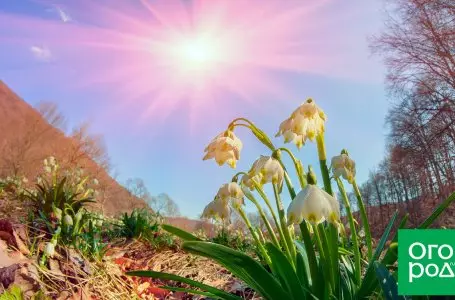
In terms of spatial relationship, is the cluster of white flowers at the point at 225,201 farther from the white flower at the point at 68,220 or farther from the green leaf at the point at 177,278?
the white flower at the point at 68,220

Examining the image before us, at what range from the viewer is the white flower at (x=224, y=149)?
165cm

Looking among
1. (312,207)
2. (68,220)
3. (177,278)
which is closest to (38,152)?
(68,220)

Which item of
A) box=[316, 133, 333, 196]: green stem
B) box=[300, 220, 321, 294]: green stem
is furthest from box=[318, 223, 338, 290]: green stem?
box=[316, 133, 333, 196]: green stem

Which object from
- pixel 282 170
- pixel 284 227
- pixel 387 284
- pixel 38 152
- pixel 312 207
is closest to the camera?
pixel 312 207

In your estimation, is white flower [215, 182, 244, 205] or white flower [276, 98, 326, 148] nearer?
white flower [276, 98, 326, 148]

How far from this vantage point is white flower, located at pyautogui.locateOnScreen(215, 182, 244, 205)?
1.75m

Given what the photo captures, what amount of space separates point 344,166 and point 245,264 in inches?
22.5

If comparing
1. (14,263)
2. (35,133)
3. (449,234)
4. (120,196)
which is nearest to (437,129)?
(120,196)

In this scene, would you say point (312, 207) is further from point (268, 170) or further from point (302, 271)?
point (302, 271)

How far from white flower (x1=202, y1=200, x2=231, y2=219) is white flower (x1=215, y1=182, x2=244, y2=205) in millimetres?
18

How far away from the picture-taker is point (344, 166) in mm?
1810

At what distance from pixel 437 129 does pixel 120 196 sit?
7461 mm

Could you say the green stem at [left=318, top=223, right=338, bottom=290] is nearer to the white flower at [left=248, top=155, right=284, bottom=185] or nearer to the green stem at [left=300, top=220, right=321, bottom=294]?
the green stem at [left=300, top=220, right=321, bottom=294]

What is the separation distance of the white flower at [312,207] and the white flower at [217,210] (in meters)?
0.47
